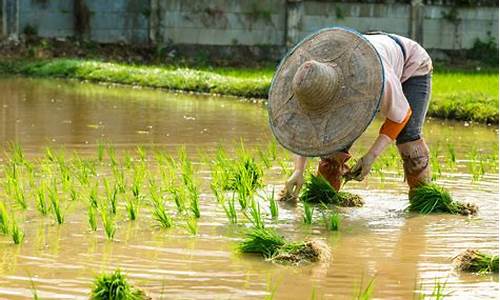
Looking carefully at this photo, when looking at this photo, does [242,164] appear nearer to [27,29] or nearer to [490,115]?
[490,115]

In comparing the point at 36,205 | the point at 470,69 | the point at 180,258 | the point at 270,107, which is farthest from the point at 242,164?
the point at 470,69

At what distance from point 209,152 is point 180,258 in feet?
13.3

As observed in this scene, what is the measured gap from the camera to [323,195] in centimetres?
689

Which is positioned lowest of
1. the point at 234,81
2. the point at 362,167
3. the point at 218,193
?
the point at 234,81

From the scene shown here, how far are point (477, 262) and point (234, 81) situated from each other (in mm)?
10967

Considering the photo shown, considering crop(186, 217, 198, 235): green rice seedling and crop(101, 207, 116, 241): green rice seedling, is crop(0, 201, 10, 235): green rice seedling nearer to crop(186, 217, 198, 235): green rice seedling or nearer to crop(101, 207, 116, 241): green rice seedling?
crop(101, 207, 116, 241): green rice seedling

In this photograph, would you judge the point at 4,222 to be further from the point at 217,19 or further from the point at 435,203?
the point at 217,19

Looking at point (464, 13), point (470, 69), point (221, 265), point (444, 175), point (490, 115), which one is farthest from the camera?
point (464, 13)

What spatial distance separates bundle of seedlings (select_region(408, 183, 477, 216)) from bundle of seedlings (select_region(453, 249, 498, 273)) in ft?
4.92

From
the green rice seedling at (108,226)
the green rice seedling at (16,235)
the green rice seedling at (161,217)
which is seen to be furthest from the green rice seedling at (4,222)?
the green rice seedling at (161,217)

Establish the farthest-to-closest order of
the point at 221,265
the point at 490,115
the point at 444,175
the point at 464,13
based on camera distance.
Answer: the point at 464,13 → the point at 490,115 → the point at 444,175 → the point at 221,265

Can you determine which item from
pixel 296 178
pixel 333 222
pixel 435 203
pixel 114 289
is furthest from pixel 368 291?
pixel 435 203

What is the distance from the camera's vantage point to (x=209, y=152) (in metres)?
9.30

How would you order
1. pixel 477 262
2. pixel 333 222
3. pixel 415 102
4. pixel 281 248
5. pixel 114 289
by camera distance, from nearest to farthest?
pixel 114 289
pixel 477 262
pixel 281 248
pixel 333 222
pixel 415 102
